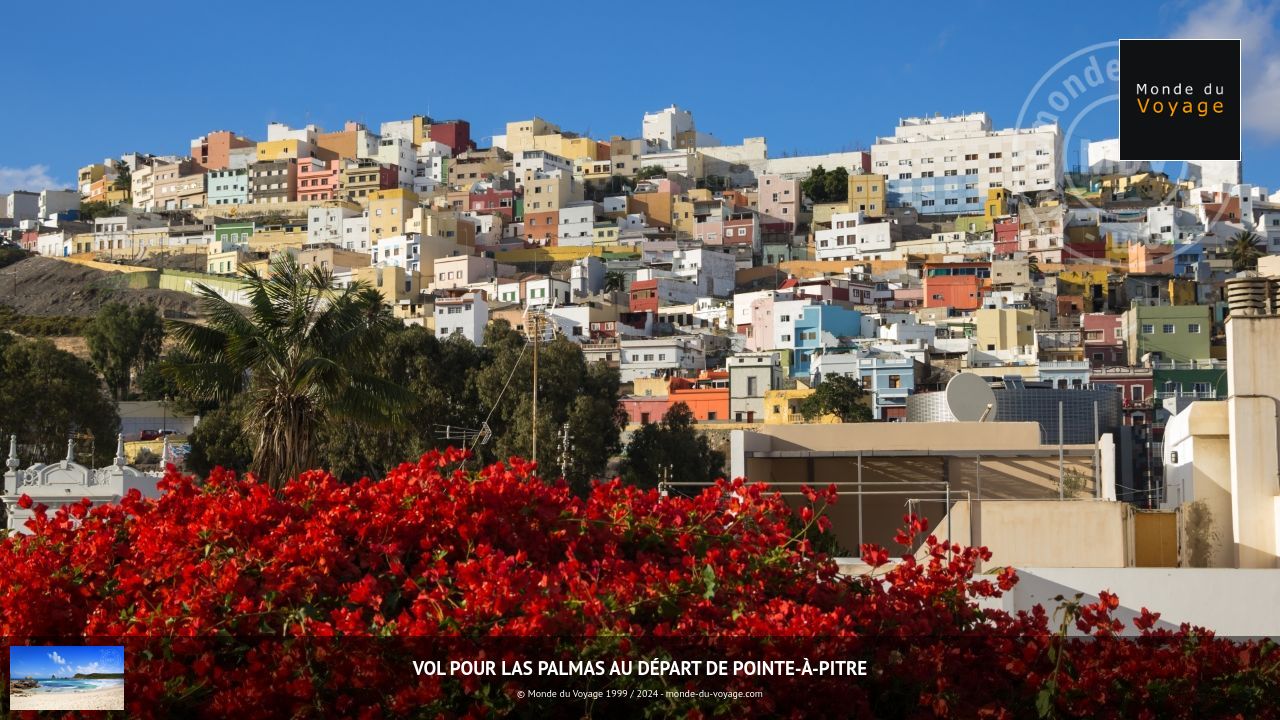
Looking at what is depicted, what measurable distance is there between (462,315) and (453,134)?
44026 mm

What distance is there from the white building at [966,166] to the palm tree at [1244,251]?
1636 cm

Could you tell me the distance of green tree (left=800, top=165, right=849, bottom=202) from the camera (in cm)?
9938

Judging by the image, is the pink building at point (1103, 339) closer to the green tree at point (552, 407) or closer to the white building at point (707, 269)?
the white building at point (707, 269)

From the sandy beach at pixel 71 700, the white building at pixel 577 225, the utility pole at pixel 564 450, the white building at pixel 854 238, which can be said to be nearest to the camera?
the sandy beach at pixel 71 700

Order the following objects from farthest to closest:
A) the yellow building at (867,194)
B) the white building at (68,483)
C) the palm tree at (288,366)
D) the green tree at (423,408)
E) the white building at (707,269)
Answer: the yellow building at (867,194) → the white building at (707,269) → the green tree at (423,408) → the white building at (68,483) → the palm tree at (288,366)

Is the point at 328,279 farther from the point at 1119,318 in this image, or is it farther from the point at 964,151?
the point at 964,151

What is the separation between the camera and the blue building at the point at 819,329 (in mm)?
67500

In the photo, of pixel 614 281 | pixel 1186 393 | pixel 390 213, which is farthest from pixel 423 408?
pixel 390 213

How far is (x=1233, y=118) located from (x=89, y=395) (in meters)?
39.7

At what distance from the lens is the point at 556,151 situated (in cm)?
11100

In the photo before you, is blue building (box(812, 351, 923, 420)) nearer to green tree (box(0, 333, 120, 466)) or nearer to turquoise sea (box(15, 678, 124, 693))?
green tree (box(0, 333, 120, 466))

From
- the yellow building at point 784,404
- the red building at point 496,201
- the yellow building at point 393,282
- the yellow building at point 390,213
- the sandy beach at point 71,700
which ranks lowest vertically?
the sandy beach at point 71,700

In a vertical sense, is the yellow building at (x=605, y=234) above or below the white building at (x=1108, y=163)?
below

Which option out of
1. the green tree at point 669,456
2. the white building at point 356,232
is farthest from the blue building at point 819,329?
the white building at point 356,232
